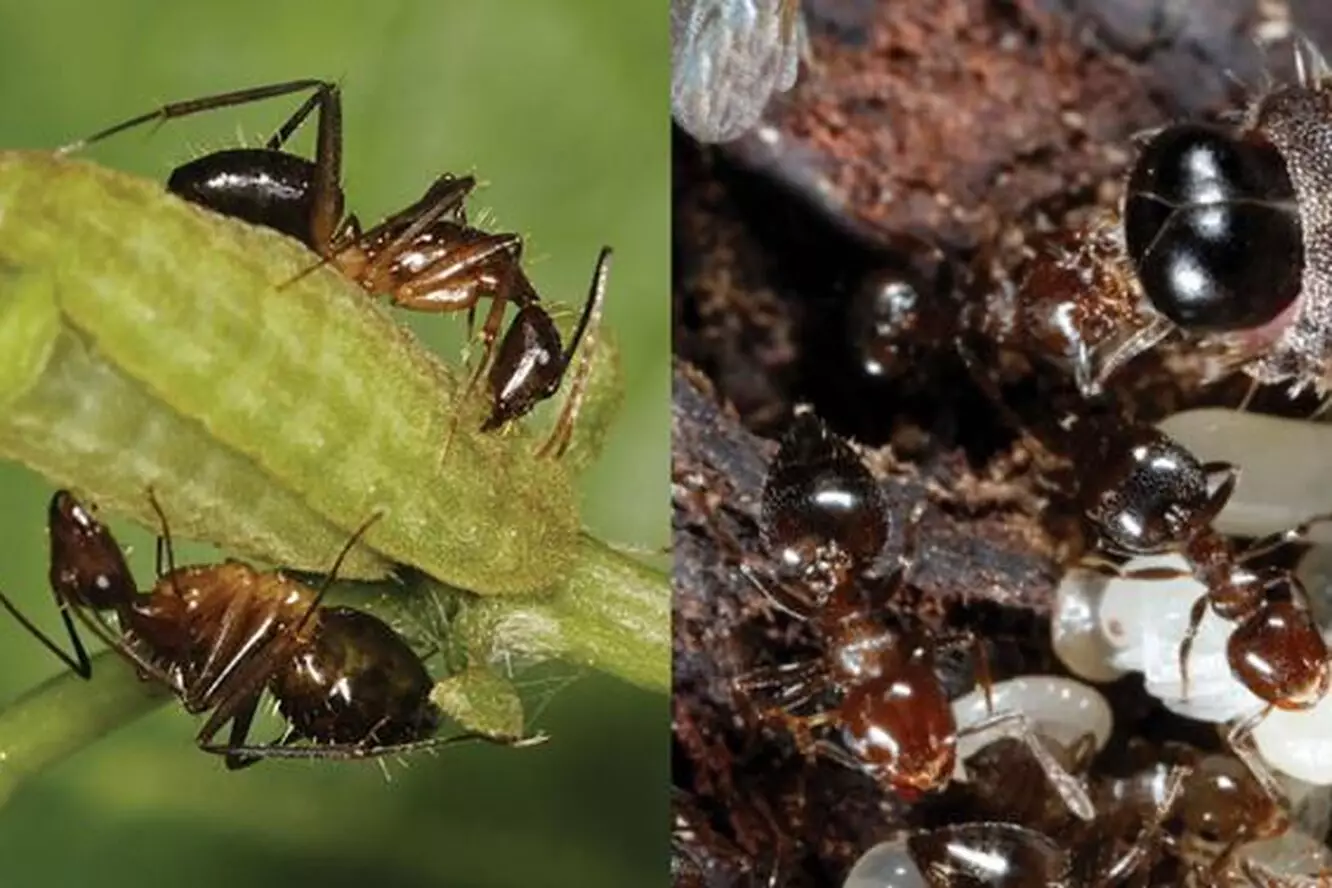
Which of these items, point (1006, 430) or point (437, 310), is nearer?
point (437, 310)

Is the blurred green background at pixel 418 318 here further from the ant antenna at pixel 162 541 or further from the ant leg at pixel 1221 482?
the ant leg at pixel 1221 482

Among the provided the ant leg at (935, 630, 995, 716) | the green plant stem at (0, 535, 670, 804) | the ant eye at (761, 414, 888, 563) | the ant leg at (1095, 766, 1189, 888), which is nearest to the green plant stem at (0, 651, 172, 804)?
the green plant stem at (0, 535, 670, 804)

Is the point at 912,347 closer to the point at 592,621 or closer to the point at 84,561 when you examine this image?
the point at 592,621

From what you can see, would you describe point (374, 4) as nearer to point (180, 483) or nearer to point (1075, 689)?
point (180, 483)

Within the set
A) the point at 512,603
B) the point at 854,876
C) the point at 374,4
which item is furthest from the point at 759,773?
the point at 374,4

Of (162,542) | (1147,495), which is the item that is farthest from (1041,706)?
(162,542)

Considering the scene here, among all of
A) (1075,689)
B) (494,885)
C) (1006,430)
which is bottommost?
(494,885)

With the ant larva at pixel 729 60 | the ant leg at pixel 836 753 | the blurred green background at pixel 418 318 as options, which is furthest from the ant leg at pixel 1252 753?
the ant larva at pixel 729 60
